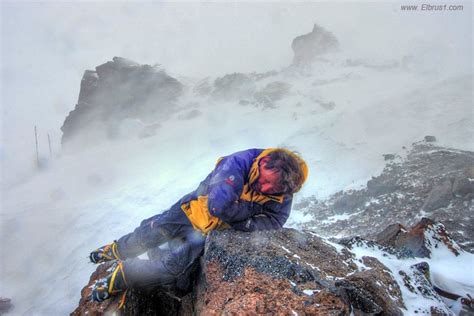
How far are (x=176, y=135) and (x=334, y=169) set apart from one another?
2074cm

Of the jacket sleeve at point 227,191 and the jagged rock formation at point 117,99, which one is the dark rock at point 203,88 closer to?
the jagged rock formation at point 117,99

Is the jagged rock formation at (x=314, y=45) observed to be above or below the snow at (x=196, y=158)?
above

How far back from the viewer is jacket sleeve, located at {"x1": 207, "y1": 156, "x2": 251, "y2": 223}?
310cm

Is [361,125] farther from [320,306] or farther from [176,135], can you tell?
[320,306]

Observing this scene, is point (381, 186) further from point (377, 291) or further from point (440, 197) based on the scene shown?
point (377, 291)

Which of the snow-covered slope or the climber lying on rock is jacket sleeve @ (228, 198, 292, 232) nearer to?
the climber lying on rock

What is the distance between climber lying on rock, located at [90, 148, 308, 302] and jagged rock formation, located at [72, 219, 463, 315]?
18cm

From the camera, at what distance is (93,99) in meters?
51.6

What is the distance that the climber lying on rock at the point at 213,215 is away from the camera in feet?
10.4

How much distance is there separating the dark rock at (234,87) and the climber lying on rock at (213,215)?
44544mm

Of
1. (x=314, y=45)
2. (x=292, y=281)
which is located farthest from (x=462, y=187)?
(x=314, y=45)

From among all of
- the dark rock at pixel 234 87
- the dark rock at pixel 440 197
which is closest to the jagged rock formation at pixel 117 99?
the dark rock at pixel 234 87

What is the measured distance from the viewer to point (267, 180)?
10.5ft

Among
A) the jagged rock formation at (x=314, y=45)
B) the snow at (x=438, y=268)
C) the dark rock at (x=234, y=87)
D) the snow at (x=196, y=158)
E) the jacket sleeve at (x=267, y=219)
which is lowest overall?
the snow at (x=196, y=158)
